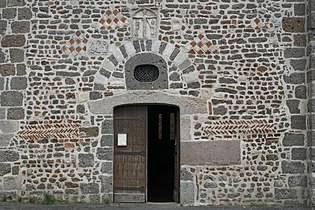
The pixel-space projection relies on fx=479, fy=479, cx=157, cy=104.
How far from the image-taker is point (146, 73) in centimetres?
883

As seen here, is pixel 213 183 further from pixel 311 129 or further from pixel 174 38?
pixel 174 38

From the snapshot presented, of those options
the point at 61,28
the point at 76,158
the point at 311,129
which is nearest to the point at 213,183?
the point at 311,129

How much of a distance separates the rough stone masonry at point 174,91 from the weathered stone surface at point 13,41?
0.02 meters

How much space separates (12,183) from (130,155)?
2192 mm

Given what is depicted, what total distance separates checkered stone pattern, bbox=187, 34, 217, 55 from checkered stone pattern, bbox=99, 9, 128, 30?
1.27 m

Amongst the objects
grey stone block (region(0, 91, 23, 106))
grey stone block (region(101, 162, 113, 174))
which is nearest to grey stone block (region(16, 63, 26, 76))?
grey stone block (region(0, 91, 23, 106))

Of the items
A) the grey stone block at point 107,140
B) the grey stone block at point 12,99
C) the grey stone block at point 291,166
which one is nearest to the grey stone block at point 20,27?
the grey stone block at point 12,99

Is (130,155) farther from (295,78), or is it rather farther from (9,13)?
(9,13)

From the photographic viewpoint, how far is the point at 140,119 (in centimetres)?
885

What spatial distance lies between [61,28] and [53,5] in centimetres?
47

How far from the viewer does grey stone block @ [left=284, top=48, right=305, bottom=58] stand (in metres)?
8.72

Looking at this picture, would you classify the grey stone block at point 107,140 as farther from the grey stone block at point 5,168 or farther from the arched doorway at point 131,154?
the grey stone block at point 5,168

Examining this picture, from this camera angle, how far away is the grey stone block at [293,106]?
8656mm

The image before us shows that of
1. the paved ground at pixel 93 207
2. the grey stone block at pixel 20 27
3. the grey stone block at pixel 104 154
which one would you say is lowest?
the paved ground at pixel 93 207
